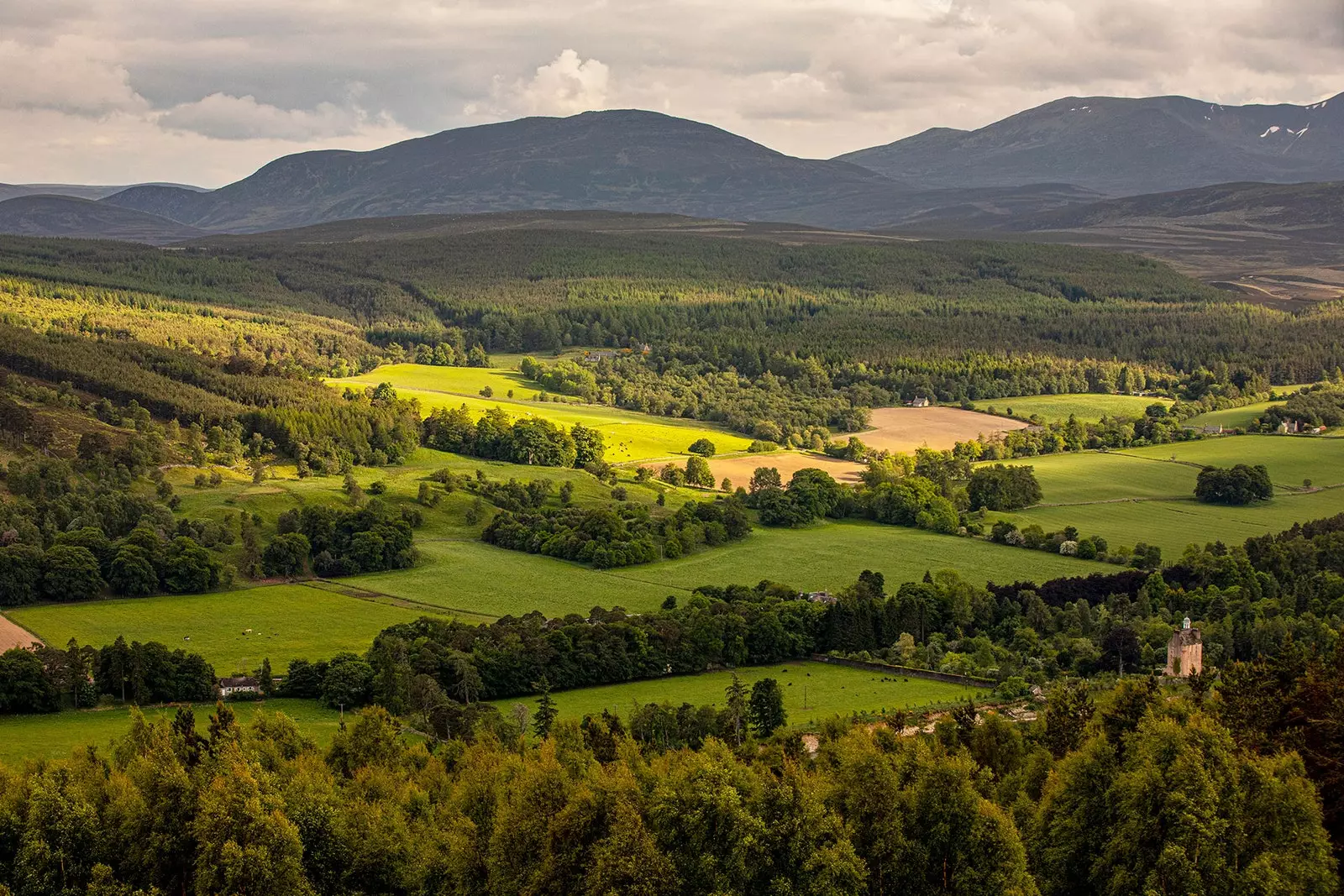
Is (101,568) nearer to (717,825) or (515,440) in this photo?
(515,440)

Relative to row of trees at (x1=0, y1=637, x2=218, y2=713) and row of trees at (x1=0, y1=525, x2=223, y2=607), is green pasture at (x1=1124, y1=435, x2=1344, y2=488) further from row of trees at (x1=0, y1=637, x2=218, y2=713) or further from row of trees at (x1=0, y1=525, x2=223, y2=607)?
row of trees at (x1=0, y1=637, x2=218, y2=713)

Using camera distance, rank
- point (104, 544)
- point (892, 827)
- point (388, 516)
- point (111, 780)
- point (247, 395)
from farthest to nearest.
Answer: point (247, 395) < point (388, 516) < point (104, 544) < point (111, 780) < point (892, 827)

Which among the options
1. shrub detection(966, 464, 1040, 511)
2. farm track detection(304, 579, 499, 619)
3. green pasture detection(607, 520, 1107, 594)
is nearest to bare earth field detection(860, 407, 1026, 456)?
shrub detection(966, 464, 1040, 511)

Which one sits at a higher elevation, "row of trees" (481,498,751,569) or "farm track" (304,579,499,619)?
"row of trees" (481,498,751,569)

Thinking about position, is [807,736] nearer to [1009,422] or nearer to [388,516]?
[388,516]

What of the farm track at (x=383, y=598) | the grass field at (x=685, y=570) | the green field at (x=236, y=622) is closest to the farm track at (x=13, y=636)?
the green field at (x=236, y=622)

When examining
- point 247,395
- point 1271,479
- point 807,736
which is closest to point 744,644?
point 807,736
